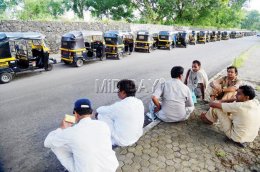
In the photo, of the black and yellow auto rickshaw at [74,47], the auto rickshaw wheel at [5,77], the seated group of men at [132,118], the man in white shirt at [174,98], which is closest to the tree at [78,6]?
the black and yellow auto rickshaw at [74,47]

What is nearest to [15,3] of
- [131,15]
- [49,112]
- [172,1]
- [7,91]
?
[131,15]

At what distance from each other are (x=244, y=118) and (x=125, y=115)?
7.95 ft

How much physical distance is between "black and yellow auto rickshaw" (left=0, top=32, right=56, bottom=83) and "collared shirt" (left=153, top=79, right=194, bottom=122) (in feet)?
23.9

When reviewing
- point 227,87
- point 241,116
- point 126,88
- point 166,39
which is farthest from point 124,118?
point 166,39

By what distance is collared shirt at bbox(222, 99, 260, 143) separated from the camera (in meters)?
4.60

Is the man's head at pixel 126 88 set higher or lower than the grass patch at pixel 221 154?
higher

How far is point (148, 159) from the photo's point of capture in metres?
4.36

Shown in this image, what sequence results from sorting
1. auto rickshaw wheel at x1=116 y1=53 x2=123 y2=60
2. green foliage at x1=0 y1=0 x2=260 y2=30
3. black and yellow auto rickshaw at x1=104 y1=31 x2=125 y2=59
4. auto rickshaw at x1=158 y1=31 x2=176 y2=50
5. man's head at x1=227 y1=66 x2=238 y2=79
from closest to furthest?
man's head at x1=227 y1=66 x2=238 y2=79
black and yellow auto rickshaw at x1=104 y1=31 x2=125 y2=59
auto rickshaw wheel at x1=116 y1=53 x2=123 y2=60
auto rickshaw at x1=158 y1=31 x2=176 y2=50
green foliage at x1=0 y1=0 x2=260 y2=30

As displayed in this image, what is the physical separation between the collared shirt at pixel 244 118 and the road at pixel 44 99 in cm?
347

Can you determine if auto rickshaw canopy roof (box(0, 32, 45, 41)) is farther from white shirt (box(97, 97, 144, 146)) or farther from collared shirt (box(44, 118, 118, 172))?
collared shirt (box(44, 118, 118, 172))

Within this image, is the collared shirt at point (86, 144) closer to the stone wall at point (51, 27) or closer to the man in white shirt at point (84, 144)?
the man in white shirt at point (84, 144)

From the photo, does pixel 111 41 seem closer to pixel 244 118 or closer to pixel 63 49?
pixel 63 49

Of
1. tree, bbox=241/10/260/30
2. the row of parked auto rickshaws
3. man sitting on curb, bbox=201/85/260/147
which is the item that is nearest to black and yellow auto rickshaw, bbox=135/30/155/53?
the row of parked auto rickshaws

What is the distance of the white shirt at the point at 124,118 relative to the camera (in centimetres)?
397
